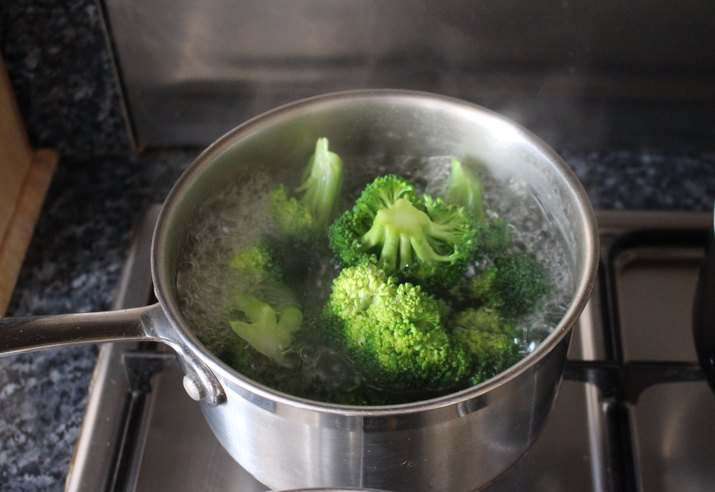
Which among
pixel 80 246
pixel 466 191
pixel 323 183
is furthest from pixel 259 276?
pixel 80 246

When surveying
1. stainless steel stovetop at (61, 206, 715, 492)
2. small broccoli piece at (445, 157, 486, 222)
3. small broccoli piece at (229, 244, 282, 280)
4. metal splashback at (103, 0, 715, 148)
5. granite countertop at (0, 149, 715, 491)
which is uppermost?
metal splashback at (103, 0, 715, 148)

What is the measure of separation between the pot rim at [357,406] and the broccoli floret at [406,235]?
9cm

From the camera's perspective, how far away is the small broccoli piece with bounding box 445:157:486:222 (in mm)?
835

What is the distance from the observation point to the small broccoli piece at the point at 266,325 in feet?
2.44

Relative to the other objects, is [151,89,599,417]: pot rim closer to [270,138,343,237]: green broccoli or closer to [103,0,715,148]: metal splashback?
[270,138,343,237]: green broccoli

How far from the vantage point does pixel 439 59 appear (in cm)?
103

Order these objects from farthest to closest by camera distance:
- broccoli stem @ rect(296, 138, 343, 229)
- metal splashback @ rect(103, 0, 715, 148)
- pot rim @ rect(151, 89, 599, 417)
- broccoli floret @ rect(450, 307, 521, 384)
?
metal splashback @ rect(103, 0, 715, 148) → broccoli stem @ rect(296, 138, 343, 229) → broccoli floret @ rect(450, 307, 521, 384) → pot rim @ rect(151, 89, 599, 417)

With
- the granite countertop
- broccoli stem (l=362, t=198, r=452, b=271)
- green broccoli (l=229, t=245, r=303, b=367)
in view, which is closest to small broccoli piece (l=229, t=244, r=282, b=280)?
green broccoli (l=229, t=245, r=303, b=367)

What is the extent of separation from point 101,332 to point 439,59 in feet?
1.80

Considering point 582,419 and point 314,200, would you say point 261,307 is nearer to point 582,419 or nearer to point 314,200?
point 314,200

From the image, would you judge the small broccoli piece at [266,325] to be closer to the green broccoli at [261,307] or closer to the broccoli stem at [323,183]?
the green broccoli at [261,307]

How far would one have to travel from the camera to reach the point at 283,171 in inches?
34.6

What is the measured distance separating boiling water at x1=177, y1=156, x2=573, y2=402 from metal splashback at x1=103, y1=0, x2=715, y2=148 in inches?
7.5

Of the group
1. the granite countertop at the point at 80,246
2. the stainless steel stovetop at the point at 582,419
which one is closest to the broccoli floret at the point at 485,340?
the stainless steel stovetop at the point at 582,419
